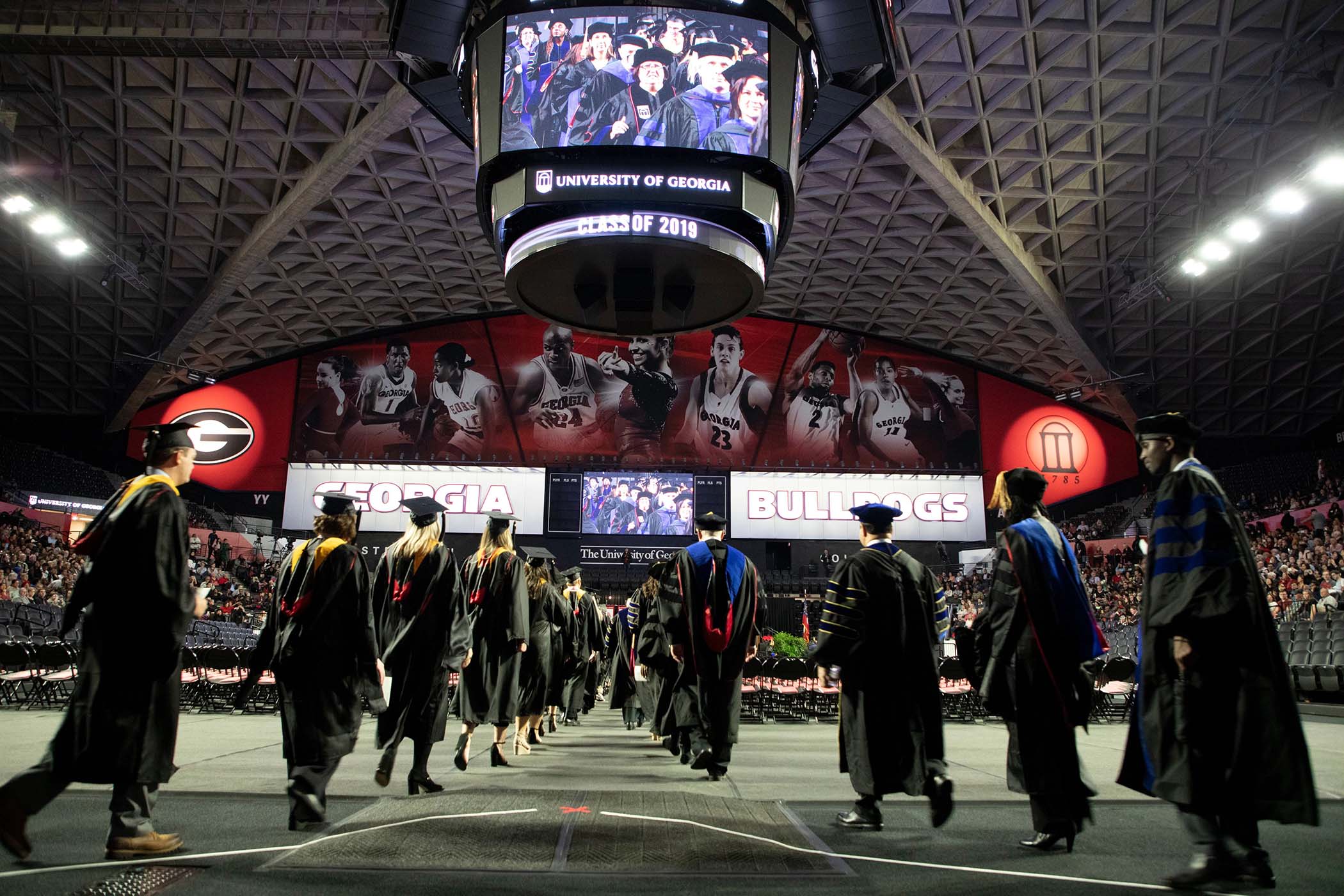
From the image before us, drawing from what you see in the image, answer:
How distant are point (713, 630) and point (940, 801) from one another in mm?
2211

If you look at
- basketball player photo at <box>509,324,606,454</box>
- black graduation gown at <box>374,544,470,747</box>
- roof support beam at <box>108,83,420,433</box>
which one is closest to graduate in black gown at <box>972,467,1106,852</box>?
black graduation gown at <box>374,544,470,747</box>

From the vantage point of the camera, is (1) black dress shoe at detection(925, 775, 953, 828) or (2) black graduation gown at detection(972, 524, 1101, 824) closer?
(2) black graduation gown at detection(972, 524, 1101, 824)

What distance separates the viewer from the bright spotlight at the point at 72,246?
66.2 ft

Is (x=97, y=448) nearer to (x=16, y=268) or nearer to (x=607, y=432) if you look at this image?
(x=16, y=268)

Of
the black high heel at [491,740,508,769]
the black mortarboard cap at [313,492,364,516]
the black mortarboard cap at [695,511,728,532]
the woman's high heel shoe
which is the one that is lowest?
the black high heel at [491,740,508,769]

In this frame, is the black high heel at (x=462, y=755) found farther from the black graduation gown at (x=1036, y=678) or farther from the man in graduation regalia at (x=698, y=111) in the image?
the man in graduation regalia at (x=698, y=111)

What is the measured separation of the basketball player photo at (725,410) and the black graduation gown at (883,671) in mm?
26509

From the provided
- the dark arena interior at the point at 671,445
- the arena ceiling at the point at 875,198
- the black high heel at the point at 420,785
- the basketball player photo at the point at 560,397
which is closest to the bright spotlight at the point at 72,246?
the dark arena interior at the point at 671,445

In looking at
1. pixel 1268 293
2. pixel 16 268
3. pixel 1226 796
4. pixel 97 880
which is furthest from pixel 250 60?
pixel 1268 293

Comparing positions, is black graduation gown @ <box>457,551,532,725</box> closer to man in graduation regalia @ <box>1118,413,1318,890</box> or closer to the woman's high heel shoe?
the woman's high heel shoe

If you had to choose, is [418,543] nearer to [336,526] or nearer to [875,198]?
[336,526]

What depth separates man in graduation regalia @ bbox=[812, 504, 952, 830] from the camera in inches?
166

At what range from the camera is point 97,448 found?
30922 mm

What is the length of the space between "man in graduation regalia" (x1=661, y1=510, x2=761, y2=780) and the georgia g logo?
97.9ft
